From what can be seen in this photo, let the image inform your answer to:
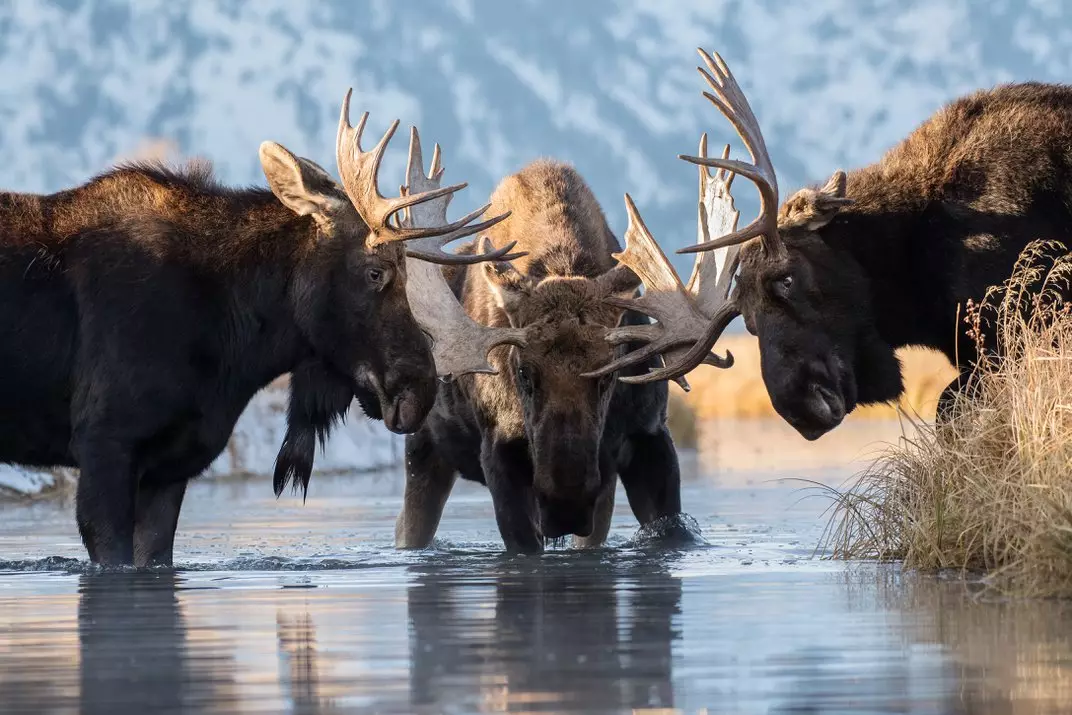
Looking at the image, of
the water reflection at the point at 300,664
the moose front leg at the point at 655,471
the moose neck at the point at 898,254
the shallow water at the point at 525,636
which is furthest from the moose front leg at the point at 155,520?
the moose neck at the point at 898,254

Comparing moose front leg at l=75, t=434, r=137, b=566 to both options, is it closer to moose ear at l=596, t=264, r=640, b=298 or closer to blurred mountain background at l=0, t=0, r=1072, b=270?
moose ear at l=596, t=264, r=640, b=298

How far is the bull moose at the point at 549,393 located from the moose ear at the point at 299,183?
3.48 ft

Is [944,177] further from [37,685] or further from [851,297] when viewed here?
[37,685]

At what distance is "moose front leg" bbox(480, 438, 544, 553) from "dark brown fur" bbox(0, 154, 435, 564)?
0.97m

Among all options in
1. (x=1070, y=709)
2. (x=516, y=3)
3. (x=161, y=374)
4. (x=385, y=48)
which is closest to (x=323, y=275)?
(x=161, y=374)

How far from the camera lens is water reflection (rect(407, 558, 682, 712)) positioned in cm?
549

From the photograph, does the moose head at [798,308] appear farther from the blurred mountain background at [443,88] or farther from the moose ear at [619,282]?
the blurred mountain background at [443,88]

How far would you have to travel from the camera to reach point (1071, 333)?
30.0 feet

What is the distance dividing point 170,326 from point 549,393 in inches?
79.5

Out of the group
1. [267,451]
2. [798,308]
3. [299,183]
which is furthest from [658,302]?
[267,451]

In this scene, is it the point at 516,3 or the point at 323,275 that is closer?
the point at 323,275

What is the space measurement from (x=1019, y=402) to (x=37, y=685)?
15.7 feet

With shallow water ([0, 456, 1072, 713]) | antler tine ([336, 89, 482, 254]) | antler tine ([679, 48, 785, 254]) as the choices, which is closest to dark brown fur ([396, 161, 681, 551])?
shallow water ([0, 456, 1072, 713])

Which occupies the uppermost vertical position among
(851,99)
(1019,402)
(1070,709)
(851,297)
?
(851,99)
